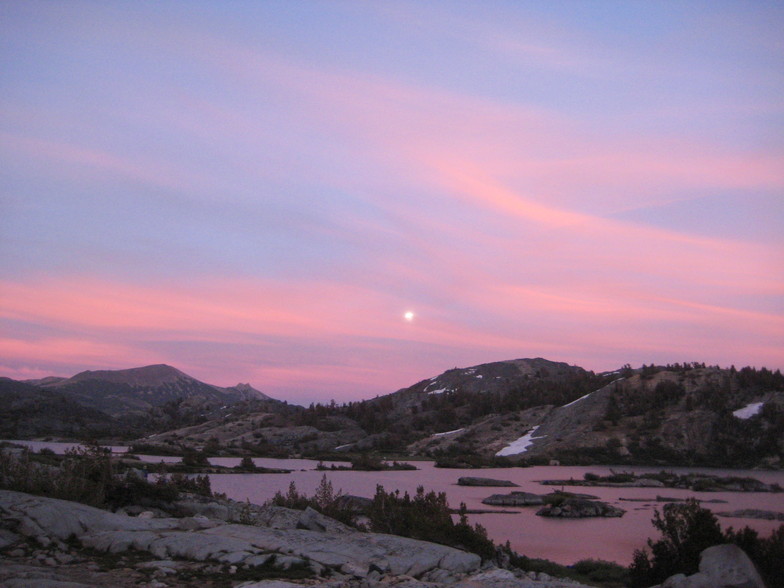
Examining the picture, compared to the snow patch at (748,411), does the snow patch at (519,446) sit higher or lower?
lower

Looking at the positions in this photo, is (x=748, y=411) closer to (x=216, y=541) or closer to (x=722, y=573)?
(x=722, y=573)

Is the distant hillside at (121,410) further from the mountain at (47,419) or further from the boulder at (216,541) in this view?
the boulder at (216,541)

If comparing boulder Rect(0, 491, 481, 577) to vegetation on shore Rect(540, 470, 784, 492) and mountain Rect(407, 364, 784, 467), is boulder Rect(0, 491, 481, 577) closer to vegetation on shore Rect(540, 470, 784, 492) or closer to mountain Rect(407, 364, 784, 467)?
vegetation on shore Rect(540, 470, 784, 492)

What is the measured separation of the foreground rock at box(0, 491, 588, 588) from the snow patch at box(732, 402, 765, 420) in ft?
182

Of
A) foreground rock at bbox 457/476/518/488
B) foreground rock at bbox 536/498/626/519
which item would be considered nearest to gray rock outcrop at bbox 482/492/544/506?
foreground rock at bbox 536/498/626/519

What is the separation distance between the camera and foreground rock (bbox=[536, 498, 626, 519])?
29.3m

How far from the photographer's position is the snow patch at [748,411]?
59750mm

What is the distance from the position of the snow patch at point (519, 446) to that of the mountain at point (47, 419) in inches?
1893

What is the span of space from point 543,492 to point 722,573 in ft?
86.5

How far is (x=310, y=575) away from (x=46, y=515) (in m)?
5.60

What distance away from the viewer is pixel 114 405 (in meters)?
162

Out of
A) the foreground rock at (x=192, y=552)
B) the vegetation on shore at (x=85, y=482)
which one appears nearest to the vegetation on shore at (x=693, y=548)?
the foreground rock at (x=192, y=552)

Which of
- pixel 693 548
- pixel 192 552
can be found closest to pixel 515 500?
pixel 693 548

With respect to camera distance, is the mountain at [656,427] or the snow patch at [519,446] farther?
the snow patch at [519,446]
